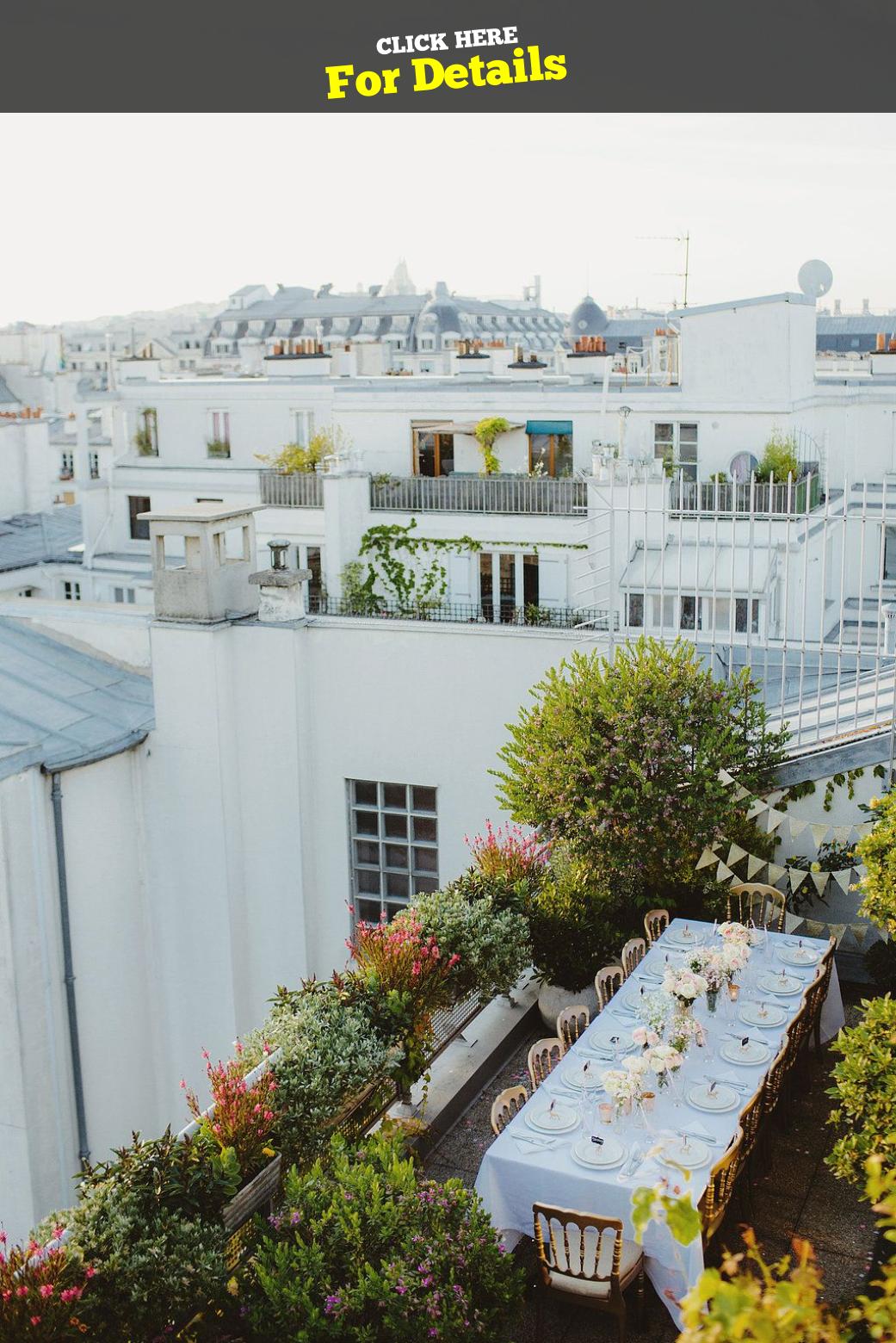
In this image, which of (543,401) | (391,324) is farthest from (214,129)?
(391,324)

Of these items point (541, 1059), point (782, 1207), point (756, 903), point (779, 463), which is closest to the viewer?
point (782, 1207)

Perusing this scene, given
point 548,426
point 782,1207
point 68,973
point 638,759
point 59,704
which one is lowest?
point 68,973

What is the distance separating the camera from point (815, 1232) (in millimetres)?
→ 6574

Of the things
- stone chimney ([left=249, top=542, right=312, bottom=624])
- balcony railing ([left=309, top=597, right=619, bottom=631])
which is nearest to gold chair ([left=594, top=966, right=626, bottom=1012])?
stone chimney ([left=249, top=542, right=312, bottom=624])

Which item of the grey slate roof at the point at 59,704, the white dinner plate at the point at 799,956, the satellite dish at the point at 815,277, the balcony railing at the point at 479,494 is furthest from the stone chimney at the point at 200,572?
the satellite dish at the point at 815,277

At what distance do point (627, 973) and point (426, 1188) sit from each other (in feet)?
10.6

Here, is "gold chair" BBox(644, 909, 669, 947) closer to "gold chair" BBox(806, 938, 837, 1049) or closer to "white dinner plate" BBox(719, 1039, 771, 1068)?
"gold chair" BBox(806, 938, 837, 1049)

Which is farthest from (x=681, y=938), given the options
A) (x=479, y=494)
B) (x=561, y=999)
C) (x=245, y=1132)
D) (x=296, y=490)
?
(x=296, y=490)

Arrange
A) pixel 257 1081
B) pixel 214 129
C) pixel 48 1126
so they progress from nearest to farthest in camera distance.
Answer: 1. pixel 257 1081
2. pixel 48 1126
3. pixel 214 129

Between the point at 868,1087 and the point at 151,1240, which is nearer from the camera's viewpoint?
the point at 151,1240

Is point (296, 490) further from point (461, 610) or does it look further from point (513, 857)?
point (513, 857)
